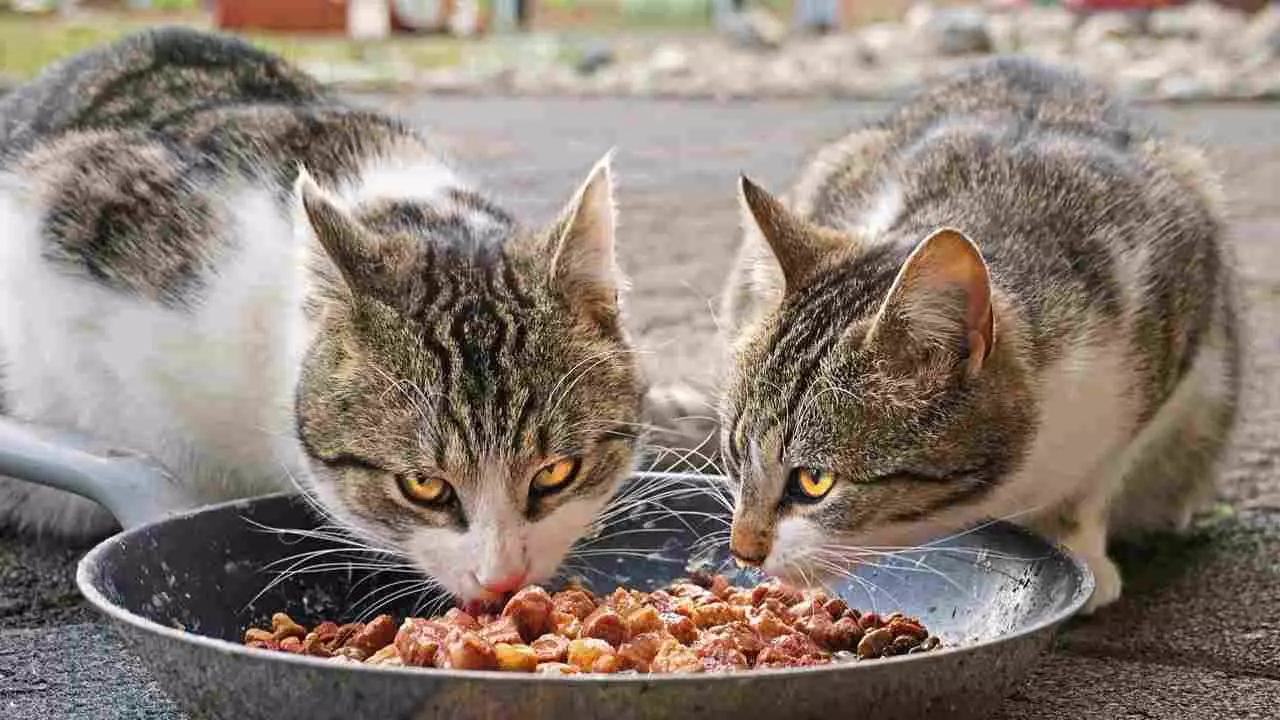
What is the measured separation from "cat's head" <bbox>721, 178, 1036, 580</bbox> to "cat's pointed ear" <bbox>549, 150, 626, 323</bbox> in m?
0.29

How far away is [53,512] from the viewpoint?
9.14ft

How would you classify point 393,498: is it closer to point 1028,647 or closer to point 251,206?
point 251,206

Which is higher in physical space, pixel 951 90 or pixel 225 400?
pixel 951 90

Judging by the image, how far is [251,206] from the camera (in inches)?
103

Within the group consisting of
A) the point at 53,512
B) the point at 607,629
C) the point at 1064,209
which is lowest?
the point at 53,512

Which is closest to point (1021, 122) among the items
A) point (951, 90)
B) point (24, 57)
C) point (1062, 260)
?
point (951, 90)

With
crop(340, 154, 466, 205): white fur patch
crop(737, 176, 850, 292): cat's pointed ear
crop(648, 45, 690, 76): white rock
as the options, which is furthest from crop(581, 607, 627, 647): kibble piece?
crop(648, 45, 690, 76): white rock

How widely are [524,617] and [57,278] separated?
3.99 feet

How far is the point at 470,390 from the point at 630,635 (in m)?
0.43

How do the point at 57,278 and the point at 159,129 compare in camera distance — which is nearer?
the point at 57,278

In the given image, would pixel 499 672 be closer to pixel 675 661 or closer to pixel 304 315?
pixel 675 661

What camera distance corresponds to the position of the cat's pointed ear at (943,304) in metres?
1.96

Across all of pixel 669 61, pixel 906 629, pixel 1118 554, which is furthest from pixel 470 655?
pixel 669 61

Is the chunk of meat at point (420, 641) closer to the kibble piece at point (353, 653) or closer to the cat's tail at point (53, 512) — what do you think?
the kibble piece at point (353, 653)
